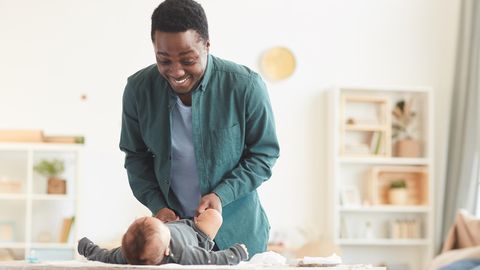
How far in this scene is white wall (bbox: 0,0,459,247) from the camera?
22.7 ft

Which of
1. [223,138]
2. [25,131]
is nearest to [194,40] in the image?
[223,138]

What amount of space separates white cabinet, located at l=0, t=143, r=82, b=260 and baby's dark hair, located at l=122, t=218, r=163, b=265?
465 cm

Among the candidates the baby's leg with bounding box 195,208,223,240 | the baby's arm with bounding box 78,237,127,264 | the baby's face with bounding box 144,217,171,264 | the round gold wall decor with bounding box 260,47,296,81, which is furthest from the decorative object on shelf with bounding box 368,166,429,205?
the baby's face with bounding box 144,217,171,264

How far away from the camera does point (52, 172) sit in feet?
22.0

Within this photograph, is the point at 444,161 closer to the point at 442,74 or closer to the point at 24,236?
the point at 442,74

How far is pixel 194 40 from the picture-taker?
2219mm

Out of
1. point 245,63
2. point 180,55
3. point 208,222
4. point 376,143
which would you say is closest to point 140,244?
point 208,222

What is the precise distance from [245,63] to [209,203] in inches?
187

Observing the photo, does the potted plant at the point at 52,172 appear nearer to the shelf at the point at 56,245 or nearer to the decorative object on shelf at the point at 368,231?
the shelf at the point at 56,245

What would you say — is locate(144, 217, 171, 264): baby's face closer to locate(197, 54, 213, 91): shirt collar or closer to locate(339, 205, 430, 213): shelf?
locate(197, 54, 213, 91): shirt collar

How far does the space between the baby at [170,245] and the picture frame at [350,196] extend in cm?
476

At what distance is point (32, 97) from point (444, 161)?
3.11 meters

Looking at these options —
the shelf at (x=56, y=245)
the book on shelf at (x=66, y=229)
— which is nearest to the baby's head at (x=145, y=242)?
the shelf at (x=56, y=245)

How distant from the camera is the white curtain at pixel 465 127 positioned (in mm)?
6809
